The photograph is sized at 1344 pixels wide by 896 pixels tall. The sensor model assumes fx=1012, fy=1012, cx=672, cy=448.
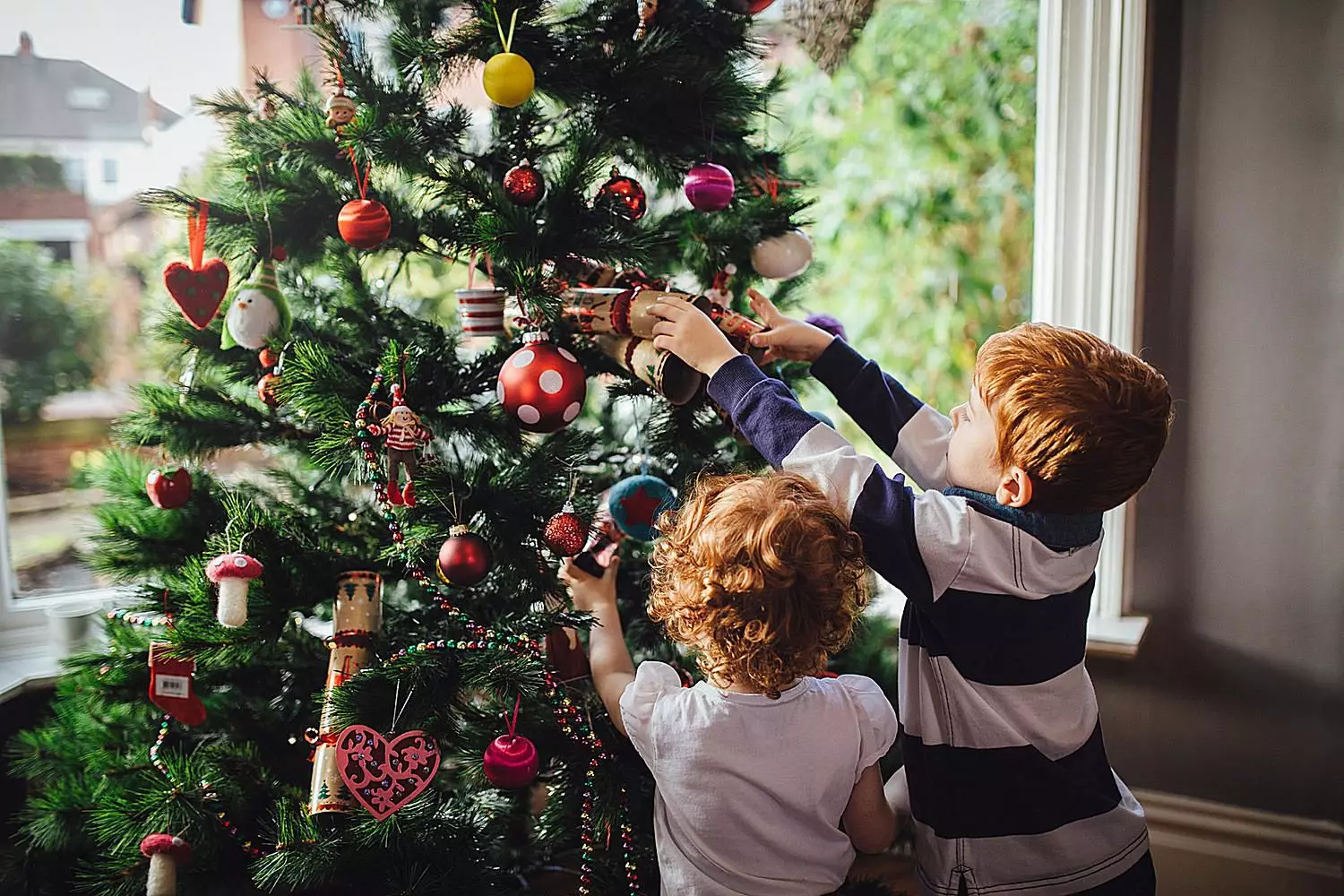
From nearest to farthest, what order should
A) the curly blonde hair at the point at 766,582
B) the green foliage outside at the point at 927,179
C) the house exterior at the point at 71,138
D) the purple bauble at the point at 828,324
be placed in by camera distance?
the curly blonde hair at the point at 766,582 < the purple bauble at the point at 828,324 < the house exterior at the point at 71,138 < the green foliage outside at the point at 927,179

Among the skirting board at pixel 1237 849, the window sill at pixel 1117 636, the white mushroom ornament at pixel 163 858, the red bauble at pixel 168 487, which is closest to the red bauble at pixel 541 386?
the red bauble at pixel 168 487

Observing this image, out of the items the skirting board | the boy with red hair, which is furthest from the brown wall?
the boy with red hair

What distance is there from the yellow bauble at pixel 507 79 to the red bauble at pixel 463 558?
47 cm

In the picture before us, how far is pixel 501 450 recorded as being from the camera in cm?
121

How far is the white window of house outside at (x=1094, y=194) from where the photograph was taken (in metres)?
1.56

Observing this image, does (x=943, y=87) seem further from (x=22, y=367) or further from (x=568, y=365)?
(x=22, y=367)

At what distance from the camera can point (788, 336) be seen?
50.9 inches

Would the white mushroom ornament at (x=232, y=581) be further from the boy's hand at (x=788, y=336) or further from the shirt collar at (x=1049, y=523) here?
the shirt collar at (x=1049, y=523)

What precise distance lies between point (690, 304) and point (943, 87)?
157 centimetres

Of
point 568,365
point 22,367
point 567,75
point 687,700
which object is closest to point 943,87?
point 567,75

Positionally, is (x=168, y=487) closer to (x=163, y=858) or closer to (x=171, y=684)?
(x=171, y=684)

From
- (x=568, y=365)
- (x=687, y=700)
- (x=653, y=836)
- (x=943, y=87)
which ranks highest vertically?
(x=943, y=87)

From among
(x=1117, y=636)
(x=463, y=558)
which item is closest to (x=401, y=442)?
(x=463, y=558)

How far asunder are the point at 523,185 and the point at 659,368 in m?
0.25
